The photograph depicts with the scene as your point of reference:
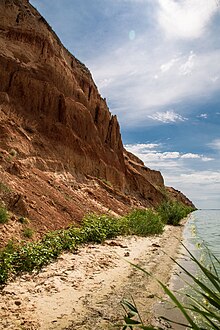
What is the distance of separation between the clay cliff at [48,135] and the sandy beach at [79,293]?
15.8ft

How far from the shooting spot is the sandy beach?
20.1 feet

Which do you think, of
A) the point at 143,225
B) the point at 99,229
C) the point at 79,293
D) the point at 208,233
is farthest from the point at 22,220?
the point at 208,233

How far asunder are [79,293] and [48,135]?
25778 mm

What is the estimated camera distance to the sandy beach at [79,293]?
6.12 m

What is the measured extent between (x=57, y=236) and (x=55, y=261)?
202cm

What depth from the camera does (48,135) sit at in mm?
32094

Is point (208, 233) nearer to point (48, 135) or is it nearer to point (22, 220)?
point (48, 135)

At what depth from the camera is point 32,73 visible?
35.2 meters

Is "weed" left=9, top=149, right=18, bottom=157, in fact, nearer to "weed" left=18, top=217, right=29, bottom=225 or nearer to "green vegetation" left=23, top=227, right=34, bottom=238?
"weed" left=18, top=217, right=29, bottom=225

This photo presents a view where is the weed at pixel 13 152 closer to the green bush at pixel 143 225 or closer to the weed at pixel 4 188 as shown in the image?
the weed at pixel 4 188

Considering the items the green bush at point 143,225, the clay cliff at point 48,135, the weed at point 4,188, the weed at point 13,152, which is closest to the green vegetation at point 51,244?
the green bush at point 143,225

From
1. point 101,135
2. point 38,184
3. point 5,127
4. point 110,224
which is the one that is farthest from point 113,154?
point 110,224

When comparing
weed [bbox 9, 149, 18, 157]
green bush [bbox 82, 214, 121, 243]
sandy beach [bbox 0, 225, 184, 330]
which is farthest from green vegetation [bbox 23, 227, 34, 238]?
weed [bbox 9, 149, 18, 157]

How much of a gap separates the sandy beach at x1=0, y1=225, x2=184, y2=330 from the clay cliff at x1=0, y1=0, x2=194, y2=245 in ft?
15.8
